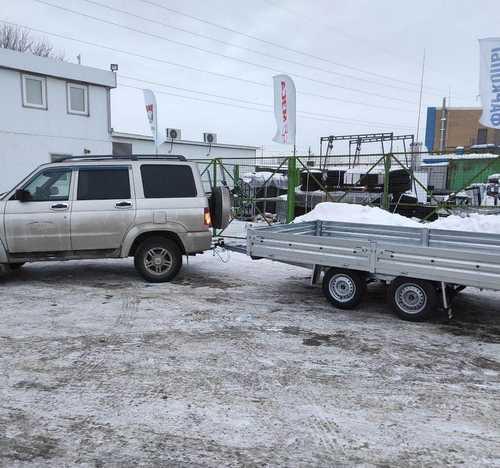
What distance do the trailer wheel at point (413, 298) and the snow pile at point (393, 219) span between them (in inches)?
168

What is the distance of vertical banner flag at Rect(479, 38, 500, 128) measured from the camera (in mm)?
11820

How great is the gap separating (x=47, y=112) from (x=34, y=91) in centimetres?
87

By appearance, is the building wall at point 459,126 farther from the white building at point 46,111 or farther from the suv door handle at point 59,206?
the suv door handle at point 59,206

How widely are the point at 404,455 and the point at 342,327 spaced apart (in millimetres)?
2457

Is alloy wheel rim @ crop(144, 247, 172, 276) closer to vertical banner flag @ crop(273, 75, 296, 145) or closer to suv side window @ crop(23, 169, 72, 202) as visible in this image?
suv side window @ crop(23, 169, 72, 202)

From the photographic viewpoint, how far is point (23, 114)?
56.0ft

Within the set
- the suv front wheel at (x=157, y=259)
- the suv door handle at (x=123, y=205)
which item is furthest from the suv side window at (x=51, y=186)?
the suv front wheel at (x=157, y=259)

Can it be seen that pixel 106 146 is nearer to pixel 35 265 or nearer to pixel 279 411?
pixel 35 265

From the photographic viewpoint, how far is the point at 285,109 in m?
17.1

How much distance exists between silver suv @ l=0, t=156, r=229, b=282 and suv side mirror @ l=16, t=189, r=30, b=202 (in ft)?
0.05

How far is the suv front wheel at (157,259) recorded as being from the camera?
748cm

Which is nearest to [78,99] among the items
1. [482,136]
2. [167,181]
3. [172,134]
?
[172,134]

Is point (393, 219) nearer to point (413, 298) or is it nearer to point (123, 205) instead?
point (413, 298)

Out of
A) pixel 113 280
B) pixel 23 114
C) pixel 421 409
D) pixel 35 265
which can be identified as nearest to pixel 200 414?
pixel 421 409
